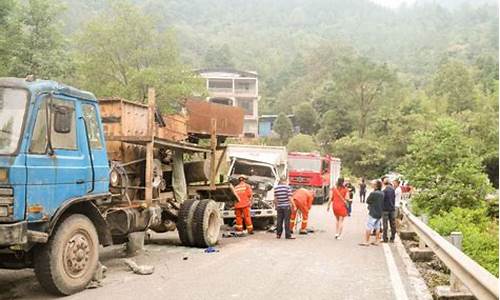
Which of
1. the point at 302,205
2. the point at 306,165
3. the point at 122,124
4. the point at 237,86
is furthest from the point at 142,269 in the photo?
the point at 237,86

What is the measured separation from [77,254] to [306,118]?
241 ft

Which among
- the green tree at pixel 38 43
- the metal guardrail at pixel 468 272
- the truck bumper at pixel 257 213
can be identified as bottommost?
the truck bumper at pixel 257 213

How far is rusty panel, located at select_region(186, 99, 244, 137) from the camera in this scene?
1308 centimetres

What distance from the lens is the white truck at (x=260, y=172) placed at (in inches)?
641

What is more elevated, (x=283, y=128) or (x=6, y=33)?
(x=6, y=33)

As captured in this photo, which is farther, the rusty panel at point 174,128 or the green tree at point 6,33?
the green tree at point 6,33

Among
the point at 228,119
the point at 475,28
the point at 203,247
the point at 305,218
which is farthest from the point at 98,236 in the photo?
the point at 475,28

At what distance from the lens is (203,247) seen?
39.2 feet

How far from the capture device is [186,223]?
461 inches

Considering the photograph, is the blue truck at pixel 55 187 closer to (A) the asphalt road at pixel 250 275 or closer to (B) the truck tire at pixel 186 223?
(A) the asphalt road at pixel 250 275

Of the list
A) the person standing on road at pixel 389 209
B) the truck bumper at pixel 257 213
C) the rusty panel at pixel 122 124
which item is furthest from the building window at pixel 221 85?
the rusty panel at pixel 122 124

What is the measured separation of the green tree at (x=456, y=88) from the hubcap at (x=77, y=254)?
65556 millimetres

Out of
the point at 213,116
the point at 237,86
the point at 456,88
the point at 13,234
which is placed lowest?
the point at 13,234

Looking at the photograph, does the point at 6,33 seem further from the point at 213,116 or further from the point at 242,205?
the point at 242,205
